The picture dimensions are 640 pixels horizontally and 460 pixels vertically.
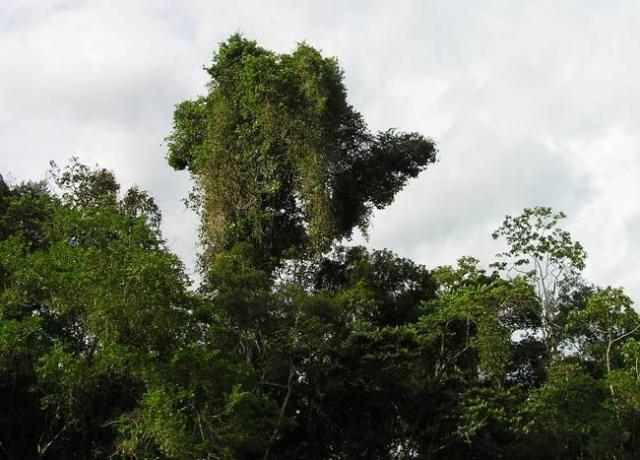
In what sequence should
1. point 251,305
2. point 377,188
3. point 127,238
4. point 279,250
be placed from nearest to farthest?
point 127,238
point 251,305
point 279,250
point 377,188

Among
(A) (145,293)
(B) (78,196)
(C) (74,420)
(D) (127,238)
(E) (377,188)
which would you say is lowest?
(C) (74,420)

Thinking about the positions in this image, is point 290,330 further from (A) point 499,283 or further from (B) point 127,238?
(A) point 499,283

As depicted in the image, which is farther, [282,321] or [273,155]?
[273,155]

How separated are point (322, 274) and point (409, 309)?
2260mm

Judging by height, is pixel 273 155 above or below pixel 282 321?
above

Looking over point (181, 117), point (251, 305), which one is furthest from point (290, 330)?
point (181, 117)

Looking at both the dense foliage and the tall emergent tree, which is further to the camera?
the tall emergent tree

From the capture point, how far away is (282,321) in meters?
14.9

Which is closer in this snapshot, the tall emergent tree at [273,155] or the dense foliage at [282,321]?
the dense foliage at [282,321]

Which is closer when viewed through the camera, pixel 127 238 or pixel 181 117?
Answer: pixel 127 238

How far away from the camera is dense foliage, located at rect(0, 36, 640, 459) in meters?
12.2

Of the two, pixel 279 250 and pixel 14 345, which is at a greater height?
pixel 279 250

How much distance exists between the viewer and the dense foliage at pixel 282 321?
1217 cm

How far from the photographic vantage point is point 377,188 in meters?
20.5
